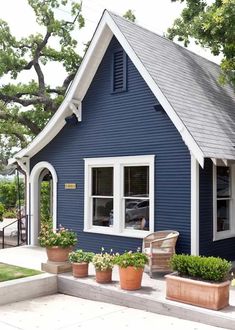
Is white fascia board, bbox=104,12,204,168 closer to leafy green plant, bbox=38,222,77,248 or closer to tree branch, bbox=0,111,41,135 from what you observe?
leafy green plant, bbox=38,222,77,248

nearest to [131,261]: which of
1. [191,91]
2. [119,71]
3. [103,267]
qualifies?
[103,267]

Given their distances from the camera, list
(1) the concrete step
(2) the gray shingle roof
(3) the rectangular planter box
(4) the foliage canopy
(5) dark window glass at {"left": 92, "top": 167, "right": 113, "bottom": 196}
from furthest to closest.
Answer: (5) dark window glass at {"left": 92, "top": 167, "right": 113, "bottom": 196} < (4) the foliage canopy < (2) the gray shingle roof < (3) the rectangular planter box < (1) the concrete step

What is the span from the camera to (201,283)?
7.66 metres

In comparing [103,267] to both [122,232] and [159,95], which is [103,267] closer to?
[122,232]

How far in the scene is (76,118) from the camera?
1325 cm

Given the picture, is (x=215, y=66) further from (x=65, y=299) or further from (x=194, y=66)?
(x=65, y=299)

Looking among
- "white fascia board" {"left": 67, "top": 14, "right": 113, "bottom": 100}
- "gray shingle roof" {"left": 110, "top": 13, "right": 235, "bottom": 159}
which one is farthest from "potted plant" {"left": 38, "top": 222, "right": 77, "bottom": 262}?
"white fascia board" {"left": 67, "top": 14, "right": 113, "bottom": 100}

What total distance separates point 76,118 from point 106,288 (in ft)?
19.7

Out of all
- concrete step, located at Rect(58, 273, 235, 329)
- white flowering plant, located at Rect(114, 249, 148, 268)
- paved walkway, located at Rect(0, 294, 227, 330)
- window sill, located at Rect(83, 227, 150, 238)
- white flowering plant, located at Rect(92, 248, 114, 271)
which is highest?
window sill, located at Rect(83, 227, 150, 238)

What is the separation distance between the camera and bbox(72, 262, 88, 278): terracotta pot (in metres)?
9.63

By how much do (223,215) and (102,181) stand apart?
3551 millimetres

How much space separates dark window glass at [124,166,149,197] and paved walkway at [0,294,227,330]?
3582 millimetres

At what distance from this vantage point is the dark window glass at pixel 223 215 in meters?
11.5

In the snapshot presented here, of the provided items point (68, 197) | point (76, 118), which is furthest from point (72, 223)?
point (76, 118)
